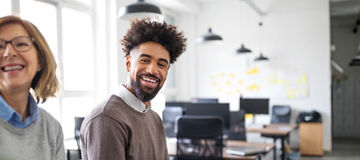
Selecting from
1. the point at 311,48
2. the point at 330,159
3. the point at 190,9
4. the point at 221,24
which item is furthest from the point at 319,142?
the point at 190,9

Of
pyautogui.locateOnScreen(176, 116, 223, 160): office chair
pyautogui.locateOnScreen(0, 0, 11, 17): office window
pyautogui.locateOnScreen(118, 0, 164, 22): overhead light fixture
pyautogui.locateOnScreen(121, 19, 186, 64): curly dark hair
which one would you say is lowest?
pyautogui.locateOnScreen(176, 116, 223, 160): office chair

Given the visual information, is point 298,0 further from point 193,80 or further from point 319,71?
point 193,80

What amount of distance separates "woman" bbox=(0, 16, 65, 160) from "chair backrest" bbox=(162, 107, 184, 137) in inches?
137

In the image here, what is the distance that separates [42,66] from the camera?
1084 millimetres

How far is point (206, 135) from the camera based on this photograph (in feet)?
10.1

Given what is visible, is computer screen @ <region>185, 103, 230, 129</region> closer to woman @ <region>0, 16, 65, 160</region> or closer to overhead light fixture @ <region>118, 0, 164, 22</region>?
overhead light fixture @ <region>118, 0, 164, 22</region>

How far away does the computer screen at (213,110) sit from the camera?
393 centimetres

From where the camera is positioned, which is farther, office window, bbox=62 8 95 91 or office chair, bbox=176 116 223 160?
office window, bbox=62 8 95 91

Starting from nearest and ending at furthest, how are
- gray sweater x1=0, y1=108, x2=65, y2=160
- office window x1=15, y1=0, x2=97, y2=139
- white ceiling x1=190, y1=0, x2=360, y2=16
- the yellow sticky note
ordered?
gray sweater x1=0, y1=108, x2=65, y2=160
office window x1=15, y1=0, x2=97, y2=139
the yellow sticky note
white ceiling x1=190, y1=0, x2=360, y2=16

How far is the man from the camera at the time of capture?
127 cm

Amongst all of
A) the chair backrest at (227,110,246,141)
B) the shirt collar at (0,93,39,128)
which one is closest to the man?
the shirt collar at (0,93,39,128)

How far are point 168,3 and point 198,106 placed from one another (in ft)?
9.90

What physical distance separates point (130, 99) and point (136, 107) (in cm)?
4

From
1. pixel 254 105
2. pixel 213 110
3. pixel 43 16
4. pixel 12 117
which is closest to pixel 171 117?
pixel 213 110
